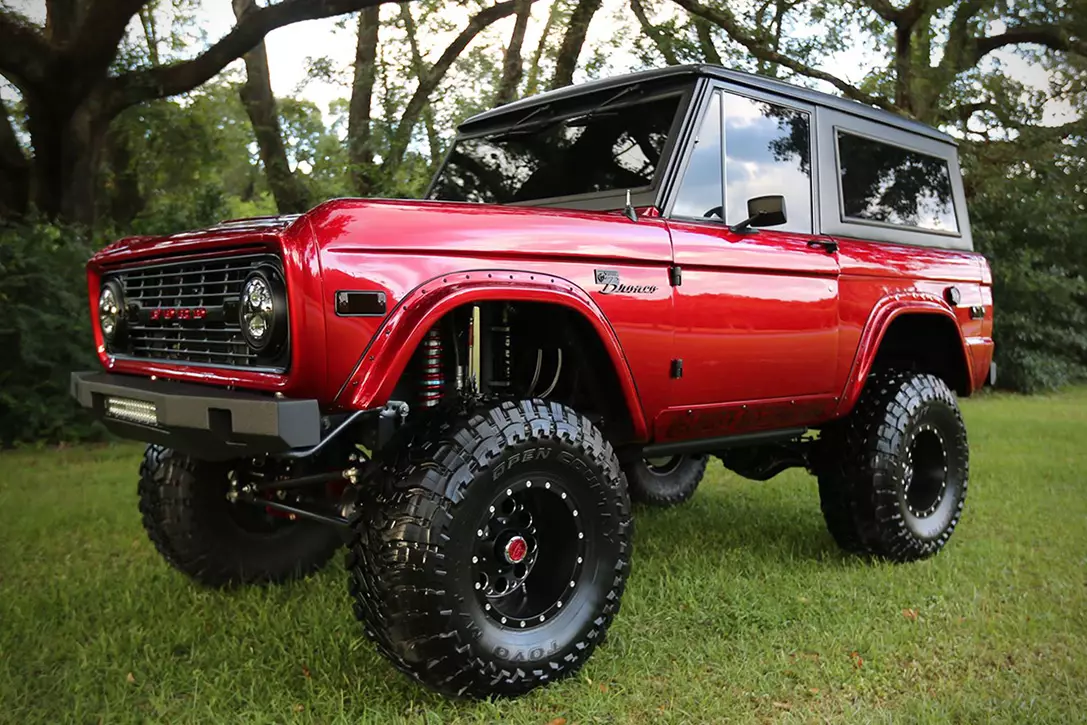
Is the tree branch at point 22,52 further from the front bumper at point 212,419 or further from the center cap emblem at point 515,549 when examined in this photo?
the center cap emblem at point 515,549

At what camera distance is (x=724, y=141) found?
375cm

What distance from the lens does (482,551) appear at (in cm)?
292

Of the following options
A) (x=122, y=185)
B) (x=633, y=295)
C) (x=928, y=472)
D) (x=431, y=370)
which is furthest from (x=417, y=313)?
(x=122, y=185)

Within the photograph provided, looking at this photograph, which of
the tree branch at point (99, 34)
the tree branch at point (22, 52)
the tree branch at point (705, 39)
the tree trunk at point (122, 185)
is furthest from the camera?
the tree trunk at point (122, 185)

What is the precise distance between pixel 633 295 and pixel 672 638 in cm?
132

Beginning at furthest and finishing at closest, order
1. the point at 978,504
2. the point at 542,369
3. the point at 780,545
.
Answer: the point at 978,504, the point at 780,545, the point at 542,369

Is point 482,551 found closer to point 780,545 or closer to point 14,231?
point 780,545

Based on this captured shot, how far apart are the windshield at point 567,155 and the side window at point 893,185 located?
1195 mm

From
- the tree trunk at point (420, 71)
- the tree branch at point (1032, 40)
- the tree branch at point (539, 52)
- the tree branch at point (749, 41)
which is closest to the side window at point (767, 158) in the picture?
the tree branch at point (749, 41)

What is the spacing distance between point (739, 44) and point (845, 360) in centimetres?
887

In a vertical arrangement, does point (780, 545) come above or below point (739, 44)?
below

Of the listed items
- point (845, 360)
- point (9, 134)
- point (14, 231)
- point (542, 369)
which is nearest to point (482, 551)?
point (542, 369)

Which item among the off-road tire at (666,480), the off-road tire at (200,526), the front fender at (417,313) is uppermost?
the front fender at (417,313)

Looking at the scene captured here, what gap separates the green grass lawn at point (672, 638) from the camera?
2818 mm
